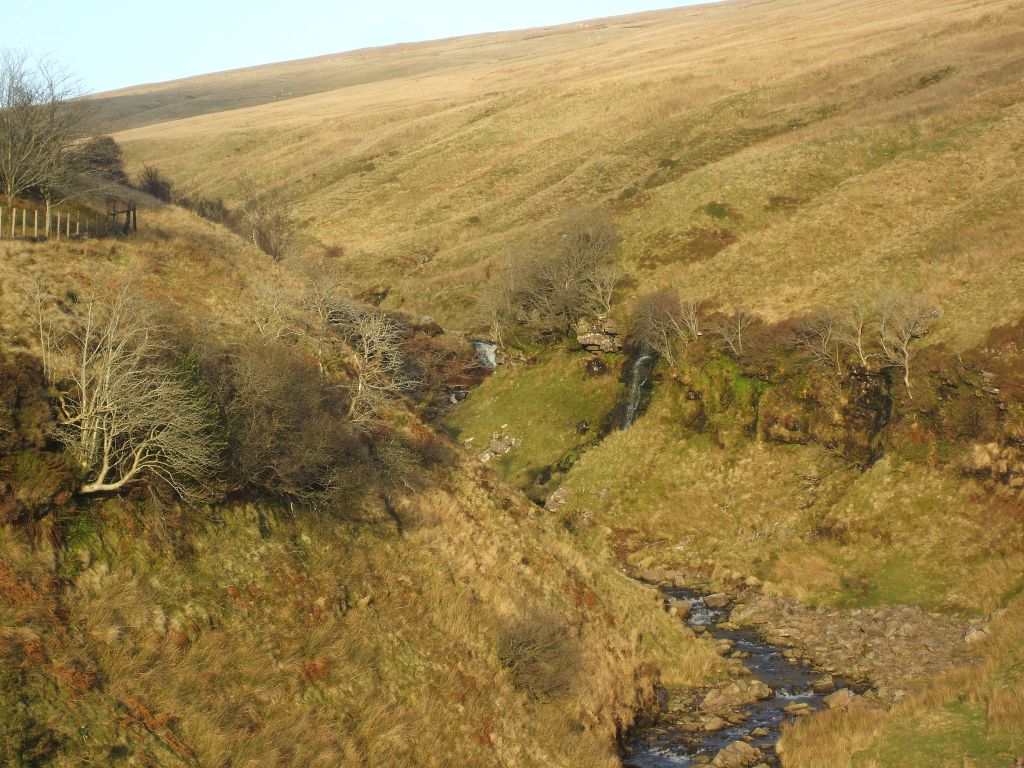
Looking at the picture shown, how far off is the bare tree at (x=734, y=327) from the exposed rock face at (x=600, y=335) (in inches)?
297

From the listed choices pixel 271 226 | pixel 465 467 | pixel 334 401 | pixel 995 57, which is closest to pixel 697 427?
pixel 465 467

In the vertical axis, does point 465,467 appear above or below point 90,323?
below

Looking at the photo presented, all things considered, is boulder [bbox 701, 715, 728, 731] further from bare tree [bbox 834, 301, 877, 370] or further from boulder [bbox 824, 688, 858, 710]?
bare tree [bbox 834, 301, 877, 370]

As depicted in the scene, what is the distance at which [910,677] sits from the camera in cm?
2748

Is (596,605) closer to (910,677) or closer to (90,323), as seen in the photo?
(910,677)

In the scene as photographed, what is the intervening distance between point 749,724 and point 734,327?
3106 cm

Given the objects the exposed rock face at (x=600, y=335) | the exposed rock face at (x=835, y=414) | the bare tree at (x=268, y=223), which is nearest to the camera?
the exposed rock face at (x=835, y=414)

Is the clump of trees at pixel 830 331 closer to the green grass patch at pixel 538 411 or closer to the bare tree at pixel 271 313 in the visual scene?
the green grass patch at pixel 538 411

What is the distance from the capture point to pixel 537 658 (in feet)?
72.9

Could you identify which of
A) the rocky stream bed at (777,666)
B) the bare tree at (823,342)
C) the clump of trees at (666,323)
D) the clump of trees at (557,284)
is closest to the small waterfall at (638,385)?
the clump of trees at (666,323)

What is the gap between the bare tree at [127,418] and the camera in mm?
17406

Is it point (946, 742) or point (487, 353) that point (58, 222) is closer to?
point (946, 742)

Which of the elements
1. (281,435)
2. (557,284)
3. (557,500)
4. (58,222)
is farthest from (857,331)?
(58,222)

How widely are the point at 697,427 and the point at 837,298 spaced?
38.5 feet
